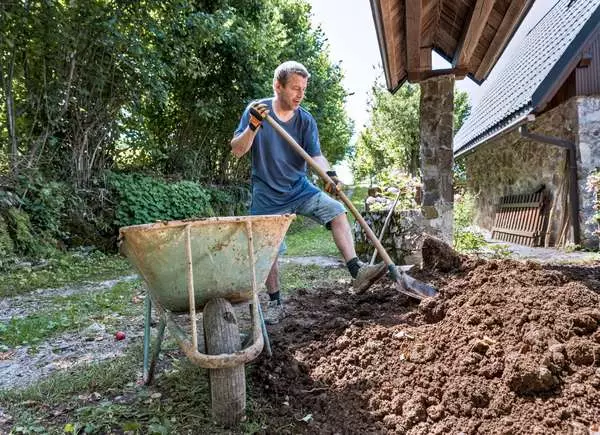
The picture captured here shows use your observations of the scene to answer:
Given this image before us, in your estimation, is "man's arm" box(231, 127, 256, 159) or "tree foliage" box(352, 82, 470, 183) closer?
"man's arm" box(231, 127, 256, 159)

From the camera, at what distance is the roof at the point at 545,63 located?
6.52 m

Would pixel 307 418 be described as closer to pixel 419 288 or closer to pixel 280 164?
pixel 419 288

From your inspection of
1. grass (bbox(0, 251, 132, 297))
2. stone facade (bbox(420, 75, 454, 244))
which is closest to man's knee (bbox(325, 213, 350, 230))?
stone facade (bbox(420, 75, 454, 244))

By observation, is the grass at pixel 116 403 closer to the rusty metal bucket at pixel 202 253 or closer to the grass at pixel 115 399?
the grass at pixel 115 399

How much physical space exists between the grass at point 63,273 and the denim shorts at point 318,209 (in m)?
3.28

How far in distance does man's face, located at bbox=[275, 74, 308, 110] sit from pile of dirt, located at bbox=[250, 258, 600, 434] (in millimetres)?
1407

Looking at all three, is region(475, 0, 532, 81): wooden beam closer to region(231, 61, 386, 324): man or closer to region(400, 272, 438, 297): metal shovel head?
region(231, 61, 386, 324): man

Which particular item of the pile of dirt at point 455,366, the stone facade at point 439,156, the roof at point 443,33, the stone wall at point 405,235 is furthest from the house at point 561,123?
the pile of dirt at point 455,366

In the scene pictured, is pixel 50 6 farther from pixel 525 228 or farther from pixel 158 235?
pixel 525 228

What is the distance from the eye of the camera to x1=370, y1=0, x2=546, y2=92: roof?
4.26 m

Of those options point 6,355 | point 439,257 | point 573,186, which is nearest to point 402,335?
point 439,257

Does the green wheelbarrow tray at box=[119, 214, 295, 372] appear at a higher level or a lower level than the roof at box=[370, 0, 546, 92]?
lower

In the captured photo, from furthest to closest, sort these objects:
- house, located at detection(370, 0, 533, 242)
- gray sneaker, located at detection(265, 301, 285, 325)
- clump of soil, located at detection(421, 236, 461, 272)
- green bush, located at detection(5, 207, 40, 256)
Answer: green bush, located at detection(5, 207, 40, 256) < house, located at detection(370, 0, 533, 242) < clump of soil, located at detection(421, 236, 461, 272) < gray sneaker, located at detection(265, 301, 285, 325)

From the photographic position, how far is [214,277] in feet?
6.17
